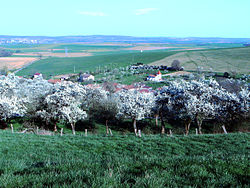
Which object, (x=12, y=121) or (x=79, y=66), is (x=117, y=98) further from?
(x=79, y=66)

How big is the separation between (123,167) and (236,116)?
28.4m

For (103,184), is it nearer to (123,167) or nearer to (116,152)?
(123,167)

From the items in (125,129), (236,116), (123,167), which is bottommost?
(125,129)

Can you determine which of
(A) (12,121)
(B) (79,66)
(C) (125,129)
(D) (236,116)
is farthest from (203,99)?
(B) (79,66)

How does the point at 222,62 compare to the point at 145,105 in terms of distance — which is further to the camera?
the point at 222,62

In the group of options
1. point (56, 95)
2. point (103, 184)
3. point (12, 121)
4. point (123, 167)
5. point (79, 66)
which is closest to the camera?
point (103, 184)

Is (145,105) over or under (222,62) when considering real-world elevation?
under

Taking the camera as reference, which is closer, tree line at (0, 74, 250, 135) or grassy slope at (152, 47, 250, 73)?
tree line at (0, 74, 250, 135)

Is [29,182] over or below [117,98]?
over

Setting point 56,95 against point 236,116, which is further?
point 56,95

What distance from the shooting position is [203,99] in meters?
28.4

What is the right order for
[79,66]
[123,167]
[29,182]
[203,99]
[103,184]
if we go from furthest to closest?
[79,66] → [203,99] → [123,167] → [29,182] → [103,184]

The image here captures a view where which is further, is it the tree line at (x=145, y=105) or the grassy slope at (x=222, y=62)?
the grassy slope at (x=222, y=62)

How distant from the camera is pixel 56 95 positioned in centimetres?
3288
